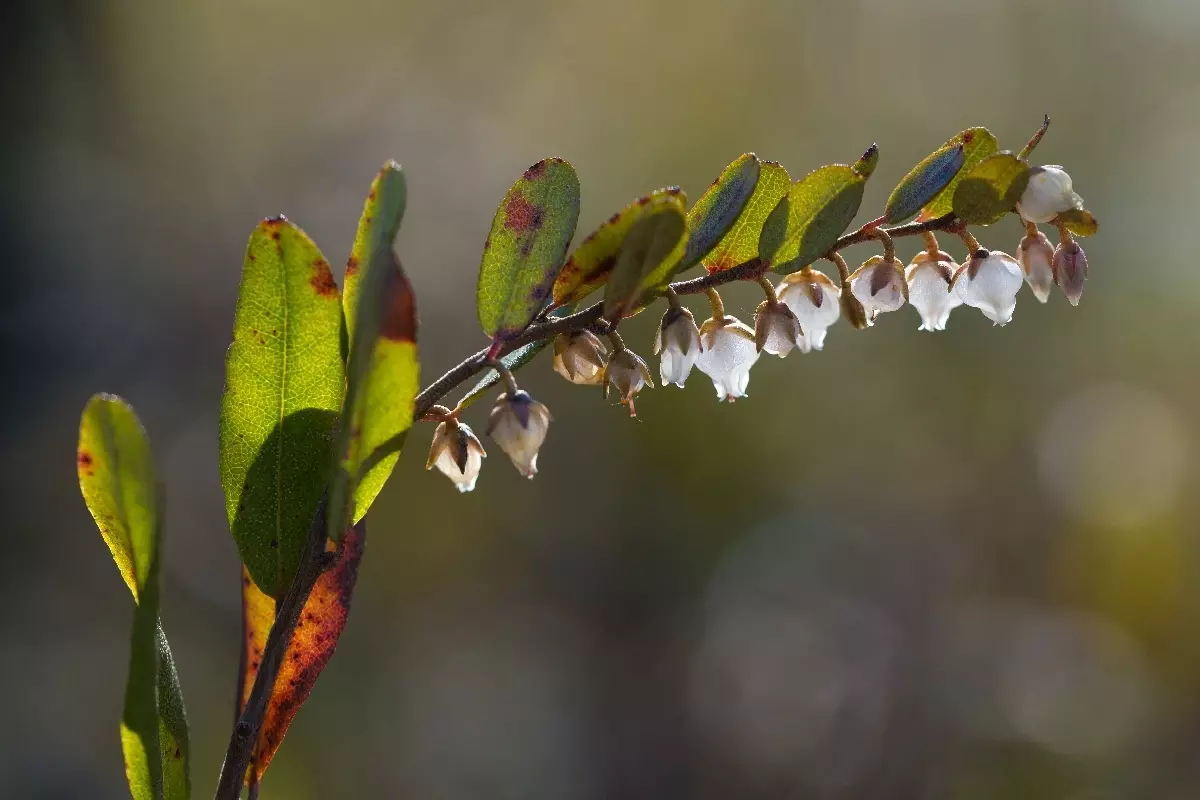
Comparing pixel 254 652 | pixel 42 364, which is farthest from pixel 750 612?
pixel 254 652

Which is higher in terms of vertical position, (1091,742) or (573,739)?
(573,739)

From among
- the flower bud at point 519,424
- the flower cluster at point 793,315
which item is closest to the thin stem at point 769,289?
the flower cluster at point 793,315

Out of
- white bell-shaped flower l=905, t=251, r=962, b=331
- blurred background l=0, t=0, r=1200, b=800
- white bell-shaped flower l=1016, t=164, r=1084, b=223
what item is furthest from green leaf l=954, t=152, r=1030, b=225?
blurred background l=0, t=0, r=1200, b=800

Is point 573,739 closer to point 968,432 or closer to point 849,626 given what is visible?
point 849,626

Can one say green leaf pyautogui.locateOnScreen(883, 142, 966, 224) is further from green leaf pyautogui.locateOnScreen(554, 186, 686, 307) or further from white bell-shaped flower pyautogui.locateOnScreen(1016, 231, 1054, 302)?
green leaf pyautogui.locateOnScreen(554, 186, 686, 307)

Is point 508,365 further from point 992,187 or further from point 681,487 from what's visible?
point 681,487
